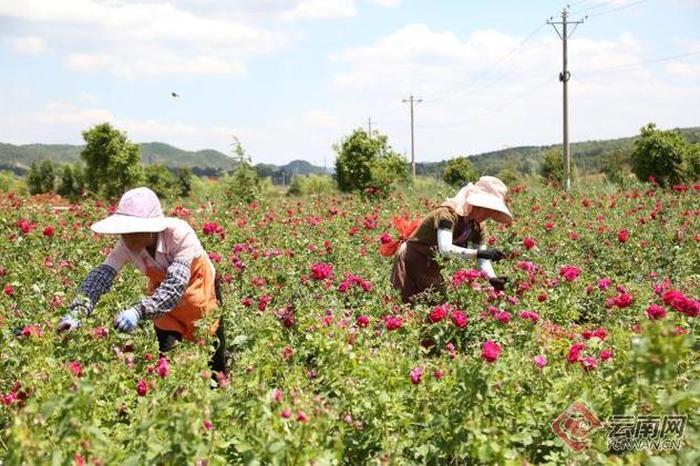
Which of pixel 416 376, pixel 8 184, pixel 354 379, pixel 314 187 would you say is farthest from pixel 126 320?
pixel 314 187

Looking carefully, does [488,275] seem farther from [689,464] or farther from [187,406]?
[187,406]

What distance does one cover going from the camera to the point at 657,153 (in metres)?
20.7

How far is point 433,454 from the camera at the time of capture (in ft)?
8.30

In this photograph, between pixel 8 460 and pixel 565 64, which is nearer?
pixel 8 460

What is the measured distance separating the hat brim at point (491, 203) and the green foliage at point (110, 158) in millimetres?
29789

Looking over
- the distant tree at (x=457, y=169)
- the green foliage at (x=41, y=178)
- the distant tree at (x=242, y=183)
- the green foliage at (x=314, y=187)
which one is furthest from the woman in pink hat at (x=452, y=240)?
the green foliage at (x=41, y=178)

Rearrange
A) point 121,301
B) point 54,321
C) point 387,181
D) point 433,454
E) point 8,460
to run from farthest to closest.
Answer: point 387,181
point 121,301
point 54,321
point 433,454
point 8,460

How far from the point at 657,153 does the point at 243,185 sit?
42.0ft

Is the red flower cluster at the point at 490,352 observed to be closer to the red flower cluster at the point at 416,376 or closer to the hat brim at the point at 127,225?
the red flower cluster at the point at 416,376

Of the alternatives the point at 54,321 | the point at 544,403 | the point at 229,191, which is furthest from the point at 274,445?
the point at 229,191

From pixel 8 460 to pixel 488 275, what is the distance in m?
2.85

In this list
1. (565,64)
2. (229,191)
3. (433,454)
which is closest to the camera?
(433,454)

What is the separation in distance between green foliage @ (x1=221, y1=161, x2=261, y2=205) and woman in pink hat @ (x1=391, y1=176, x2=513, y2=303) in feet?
26.5

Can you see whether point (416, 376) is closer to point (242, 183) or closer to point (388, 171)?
point (242, 183)
